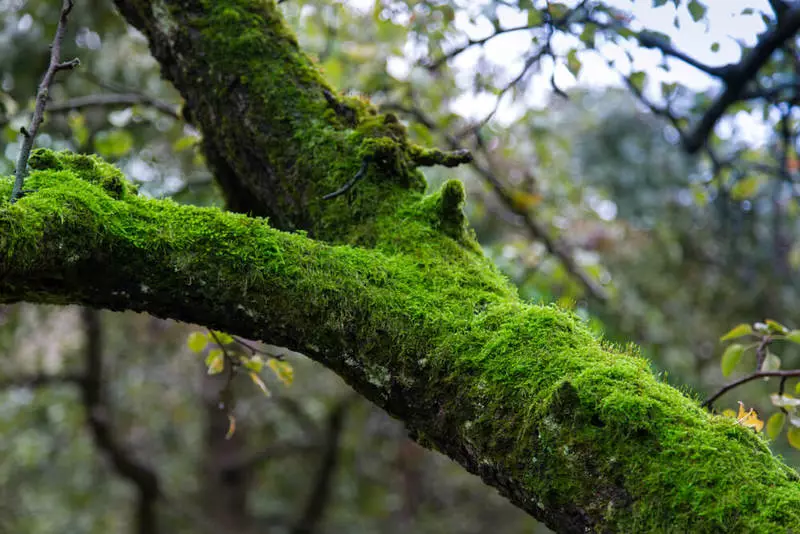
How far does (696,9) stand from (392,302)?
1.87 m

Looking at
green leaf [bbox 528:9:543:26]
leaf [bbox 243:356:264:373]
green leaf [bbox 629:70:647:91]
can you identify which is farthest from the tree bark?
green leaf [bbox 629:70:647:91]

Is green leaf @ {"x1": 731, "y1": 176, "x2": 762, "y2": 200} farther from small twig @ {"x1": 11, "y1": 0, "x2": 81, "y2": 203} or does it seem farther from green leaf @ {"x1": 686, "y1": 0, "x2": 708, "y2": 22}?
small twig @ {"x1": 11, "y1": 0, "x2": 81, "y2": 203}

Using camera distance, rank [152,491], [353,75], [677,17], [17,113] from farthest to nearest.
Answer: [152,491] → [353,75] → [17,113] → [677,17]

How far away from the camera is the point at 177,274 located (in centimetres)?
164

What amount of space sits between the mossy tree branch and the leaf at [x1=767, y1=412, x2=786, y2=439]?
2.80 feet

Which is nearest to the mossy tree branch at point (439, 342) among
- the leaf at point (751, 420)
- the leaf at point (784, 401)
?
the leaf at point (751, 420)

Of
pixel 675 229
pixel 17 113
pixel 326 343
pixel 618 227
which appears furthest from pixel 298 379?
pixel 326 343

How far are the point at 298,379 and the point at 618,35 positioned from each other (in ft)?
23.9

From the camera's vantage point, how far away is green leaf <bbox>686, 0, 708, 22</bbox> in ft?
8.75

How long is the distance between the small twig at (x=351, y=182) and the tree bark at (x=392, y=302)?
21 mm

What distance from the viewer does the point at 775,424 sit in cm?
218

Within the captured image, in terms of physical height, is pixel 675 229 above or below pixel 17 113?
above

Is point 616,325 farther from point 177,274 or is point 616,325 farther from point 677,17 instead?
point 177,274

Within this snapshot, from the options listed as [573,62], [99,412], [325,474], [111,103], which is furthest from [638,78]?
A: [325,474]
